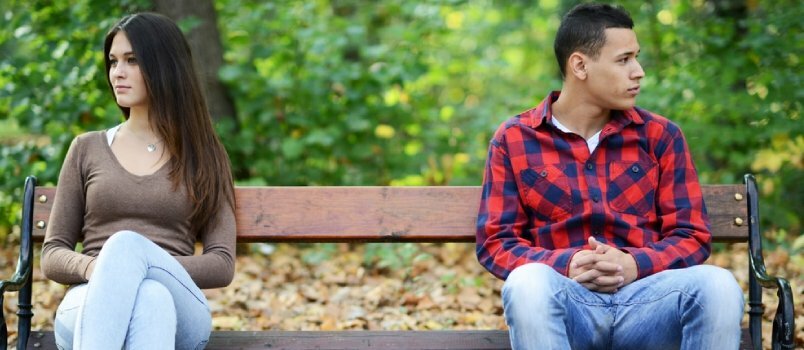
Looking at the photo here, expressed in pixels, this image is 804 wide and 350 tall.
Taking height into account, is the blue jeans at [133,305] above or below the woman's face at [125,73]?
below

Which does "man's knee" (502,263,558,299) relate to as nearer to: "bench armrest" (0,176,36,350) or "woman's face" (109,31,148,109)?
"woman's face" (109,31,148,109)

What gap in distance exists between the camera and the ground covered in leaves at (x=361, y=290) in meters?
4.77

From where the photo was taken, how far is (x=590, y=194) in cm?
328

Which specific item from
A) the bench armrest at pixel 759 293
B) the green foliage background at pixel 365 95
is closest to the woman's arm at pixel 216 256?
the bench armrest at pixel 759 293

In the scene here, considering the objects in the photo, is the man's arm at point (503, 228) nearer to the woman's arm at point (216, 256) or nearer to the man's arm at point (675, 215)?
the man's arm at point (675, 215)

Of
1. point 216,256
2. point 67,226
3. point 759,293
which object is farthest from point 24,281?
point 759,293

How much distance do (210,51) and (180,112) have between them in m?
3.24

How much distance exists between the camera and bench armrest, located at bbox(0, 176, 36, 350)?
310cm

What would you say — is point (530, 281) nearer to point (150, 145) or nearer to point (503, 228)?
point (503, 228)

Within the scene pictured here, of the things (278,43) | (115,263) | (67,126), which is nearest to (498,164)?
(115,263)

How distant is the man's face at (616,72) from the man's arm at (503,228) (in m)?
0.40

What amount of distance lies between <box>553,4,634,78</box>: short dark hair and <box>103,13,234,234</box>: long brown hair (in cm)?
145

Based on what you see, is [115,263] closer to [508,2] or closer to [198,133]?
[198,133]

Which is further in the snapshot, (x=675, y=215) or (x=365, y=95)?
(x=365, y=95)
